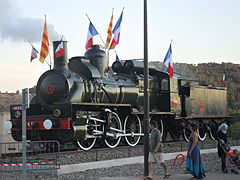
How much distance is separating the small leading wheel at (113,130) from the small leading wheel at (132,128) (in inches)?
17.0

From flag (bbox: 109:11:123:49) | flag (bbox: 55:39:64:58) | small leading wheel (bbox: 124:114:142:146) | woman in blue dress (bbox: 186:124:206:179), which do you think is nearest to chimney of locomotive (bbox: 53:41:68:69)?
flag (bbox: 55:39:64:58)

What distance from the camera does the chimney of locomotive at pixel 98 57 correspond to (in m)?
17.4

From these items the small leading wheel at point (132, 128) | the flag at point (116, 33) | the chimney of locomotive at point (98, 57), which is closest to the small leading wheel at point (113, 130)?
the small leading wheel at point (132, 128)

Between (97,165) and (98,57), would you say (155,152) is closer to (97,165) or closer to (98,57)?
(97,165)

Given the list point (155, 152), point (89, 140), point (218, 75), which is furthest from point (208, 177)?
point (218, 75)

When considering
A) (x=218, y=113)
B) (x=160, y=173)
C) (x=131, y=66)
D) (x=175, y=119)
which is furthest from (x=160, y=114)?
(x=160, y=173)

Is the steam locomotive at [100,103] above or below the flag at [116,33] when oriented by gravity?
below

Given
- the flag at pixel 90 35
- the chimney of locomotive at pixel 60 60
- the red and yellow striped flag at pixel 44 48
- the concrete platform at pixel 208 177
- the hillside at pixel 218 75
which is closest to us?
the concrete platform at pixel 208 177

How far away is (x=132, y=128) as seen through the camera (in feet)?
61.1

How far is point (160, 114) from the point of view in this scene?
2019cm

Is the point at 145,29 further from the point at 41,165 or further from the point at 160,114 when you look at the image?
the point at 160,114

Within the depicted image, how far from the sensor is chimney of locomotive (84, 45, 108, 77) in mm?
17422

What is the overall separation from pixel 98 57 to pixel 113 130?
→ 312 centimetres

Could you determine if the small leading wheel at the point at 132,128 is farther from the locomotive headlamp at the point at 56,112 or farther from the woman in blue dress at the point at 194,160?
the woman in blue dress at the point at 194,160
